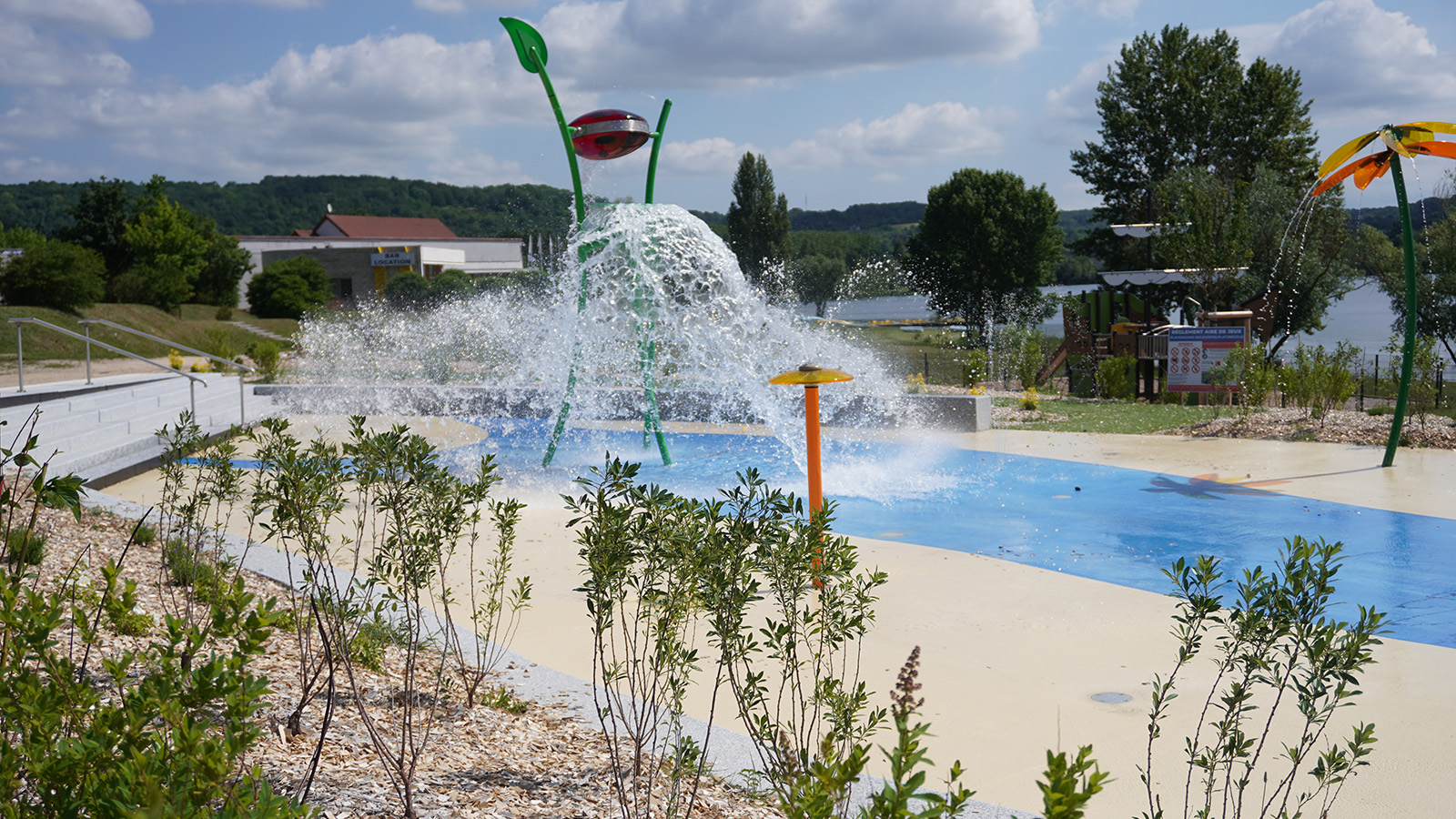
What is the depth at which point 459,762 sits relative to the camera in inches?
139

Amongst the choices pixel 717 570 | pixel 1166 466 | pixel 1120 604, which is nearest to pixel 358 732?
pixel 717 570

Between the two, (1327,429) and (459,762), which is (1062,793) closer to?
(459,762)

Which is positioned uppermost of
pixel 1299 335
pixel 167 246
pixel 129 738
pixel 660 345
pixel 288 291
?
pixel 167 246

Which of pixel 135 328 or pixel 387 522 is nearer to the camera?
pixel 387 522

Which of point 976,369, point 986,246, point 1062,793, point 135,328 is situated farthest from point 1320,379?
→ point 986,246

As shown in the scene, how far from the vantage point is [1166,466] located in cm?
1185

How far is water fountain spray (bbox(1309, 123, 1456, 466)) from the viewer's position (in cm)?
1027

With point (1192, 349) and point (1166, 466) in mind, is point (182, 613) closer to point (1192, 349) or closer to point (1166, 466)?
point (1166, 466)

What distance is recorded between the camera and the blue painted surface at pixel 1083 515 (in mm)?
7383

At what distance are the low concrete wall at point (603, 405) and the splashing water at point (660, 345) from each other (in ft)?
0.15

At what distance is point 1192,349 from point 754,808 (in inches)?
704

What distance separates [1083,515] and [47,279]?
109ft

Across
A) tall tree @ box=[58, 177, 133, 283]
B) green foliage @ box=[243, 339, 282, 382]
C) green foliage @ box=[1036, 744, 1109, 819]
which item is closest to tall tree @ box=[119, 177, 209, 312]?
tall tree @ box=[58, 177, 133, 283]

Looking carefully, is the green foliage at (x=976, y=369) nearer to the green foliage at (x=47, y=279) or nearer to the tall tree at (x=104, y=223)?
the green foliage at (x=47, y=279)
